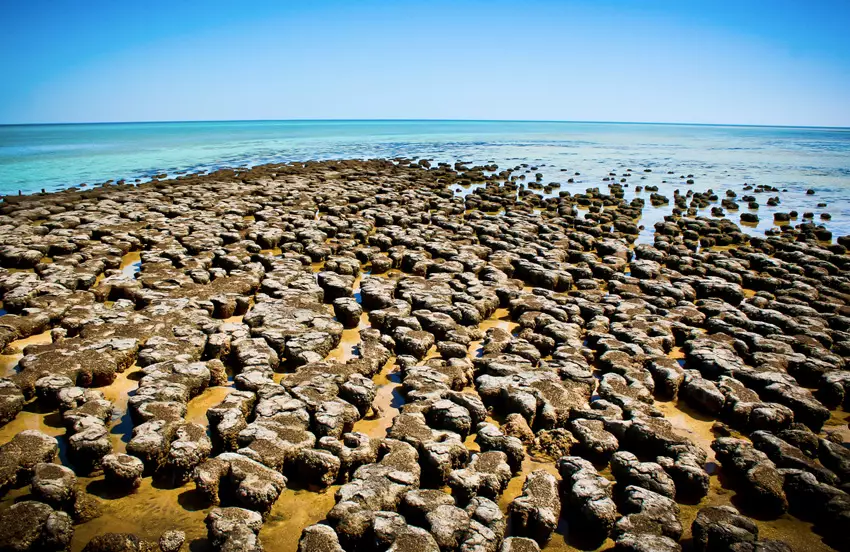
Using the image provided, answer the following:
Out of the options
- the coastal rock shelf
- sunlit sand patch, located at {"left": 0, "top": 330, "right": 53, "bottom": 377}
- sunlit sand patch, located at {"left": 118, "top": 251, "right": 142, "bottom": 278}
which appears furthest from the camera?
sunlit sand patch, located at {"left": 118, "top": 251, "right": 142, "bottom": 278}

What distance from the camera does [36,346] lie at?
6988mm

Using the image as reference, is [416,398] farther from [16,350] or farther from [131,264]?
[131,264]

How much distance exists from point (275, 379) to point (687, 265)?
9.79m

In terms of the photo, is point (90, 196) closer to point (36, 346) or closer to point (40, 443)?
point (36, 346)

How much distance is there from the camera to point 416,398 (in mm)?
6207

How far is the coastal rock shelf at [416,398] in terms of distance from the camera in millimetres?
4441

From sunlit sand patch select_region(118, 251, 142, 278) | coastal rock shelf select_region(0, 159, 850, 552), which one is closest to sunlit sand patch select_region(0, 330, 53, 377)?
coastal rock shelf select_region(0, 159, 850, 552)

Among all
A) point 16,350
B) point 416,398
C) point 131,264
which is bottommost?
point 416,398

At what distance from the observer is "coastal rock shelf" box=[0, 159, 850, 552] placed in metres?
4.44

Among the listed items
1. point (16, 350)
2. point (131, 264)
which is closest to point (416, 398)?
point (16, 350)

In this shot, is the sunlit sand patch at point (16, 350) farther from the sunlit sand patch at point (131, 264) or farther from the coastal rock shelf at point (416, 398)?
the sunlit sand patch at point (131, 264)

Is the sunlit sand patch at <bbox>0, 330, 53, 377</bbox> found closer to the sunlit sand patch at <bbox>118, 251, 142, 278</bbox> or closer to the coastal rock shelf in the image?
the coastal rock shelf

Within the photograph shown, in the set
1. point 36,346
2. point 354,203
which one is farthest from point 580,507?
point 354,203

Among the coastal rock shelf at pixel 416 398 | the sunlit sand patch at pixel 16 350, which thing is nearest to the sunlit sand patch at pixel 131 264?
the coastal rock shelf at pixel 416 398
